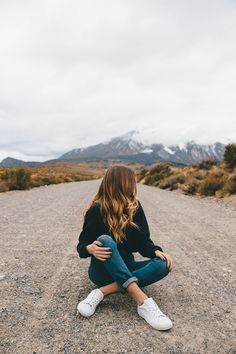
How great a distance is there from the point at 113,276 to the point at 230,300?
1353 millimetres

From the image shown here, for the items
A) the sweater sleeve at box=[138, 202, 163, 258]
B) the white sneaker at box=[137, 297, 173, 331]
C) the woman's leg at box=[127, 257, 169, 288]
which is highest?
the sweater sleeve at box=[138, 202, 163, 258]

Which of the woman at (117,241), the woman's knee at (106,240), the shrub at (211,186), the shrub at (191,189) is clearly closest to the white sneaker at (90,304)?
the woman at (117,241)

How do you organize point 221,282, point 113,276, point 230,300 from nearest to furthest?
point 113,276 < point 230,300 < point 221,282

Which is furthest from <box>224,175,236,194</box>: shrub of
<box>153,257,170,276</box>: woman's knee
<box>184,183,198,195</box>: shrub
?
<box>153,257,170,276</box>: woman's knee

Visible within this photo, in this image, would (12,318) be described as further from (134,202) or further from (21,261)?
(21,261)

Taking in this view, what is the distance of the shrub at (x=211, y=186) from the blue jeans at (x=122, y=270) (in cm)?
1444

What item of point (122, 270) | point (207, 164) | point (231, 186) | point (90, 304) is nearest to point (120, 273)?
point (122, 270)

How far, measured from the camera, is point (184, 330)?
3137 millimetres

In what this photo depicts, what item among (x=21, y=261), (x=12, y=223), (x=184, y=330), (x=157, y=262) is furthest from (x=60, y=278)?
(x=12, y=223)

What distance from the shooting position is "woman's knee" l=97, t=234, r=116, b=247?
358 centimetres

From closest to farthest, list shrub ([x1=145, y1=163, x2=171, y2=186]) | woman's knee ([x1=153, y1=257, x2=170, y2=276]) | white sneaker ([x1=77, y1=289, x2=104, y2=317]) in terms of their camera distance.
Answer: white sneaker ([x1=77, y1=289, x2=104, y2=317])
woman's knee ([x1=153, y1=257, x2=170, y2=276])
shrub ([x1=145, y1=163, x2=171, y2=186])

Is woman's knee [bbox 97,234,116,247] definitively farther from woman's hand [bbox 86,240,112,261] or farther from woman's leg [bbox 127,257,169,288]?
woman's leg [bbox 127,257,169,288]

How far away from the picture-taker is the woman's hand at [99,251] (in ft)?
11.6

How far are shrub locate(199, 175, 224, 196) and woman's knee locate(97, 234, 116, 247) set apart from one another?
48.6 feet
